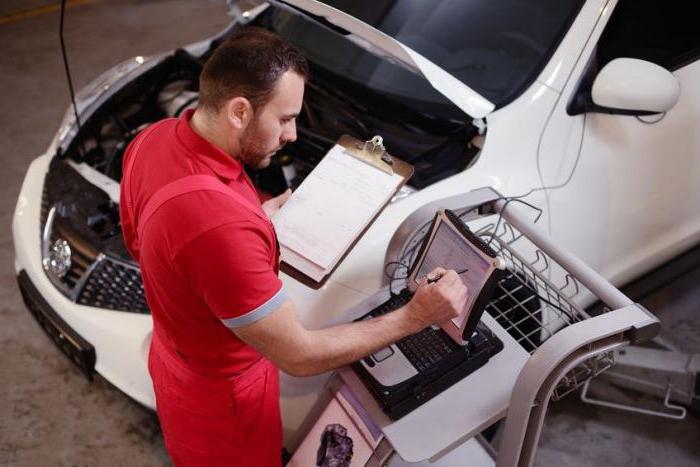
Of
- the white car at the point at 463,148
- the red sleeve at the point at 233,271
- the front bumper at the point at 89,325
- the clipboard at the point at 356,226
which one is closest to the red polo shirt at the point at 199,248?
the red sleeve at the point at 233,271

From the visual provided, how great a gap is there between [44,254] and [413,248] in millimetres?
1229

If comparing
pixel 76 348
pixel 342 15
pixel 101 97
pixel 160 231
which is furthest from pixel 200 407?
pixel 101 97

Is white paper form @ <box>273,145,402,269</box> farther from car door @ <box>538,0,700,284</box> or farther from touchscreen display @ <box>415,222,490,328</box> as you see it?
car door @ <box>538,0,700,284</box>

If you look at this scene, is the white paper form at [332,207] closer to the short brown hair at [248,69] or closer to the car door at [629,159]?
the short brown hair at [248,69]

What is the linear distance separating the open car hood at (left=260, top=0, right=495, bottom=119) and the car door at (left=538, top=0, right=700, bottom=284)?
374mm

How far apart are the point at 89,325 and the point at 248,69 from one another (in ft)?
3.79

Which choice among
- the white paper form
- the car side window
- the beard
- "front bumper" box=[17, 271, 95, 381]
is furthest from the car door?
"front bumper" box=[17, 271, 95, 381]

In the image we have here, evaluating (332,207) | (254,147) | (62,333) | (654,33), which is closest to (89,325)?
(62,333)

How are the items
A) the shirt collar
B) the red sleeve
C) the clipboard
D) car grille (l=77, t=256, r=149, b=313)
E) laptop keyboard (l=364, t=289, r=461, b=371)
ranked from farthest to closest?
1. car grille (l=77, t=256, r=149, b=313)
2. the clipboard
3. laptop keyboard (l=364, t=289, r=461, b=371)
4. the shirt collar
5. the red sleeve

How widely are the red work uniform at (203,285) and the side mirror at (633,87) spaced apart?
107cm

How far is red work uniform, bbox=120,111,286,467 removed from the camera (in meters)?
1.13

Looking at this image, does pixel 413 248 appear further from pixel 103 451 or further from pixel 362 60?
pixel 103 451

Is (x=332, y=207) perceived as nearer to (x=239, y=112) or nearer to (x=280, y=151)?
(x=239, y=112)

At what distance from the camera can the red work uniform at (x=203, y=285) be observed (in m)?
1.13
